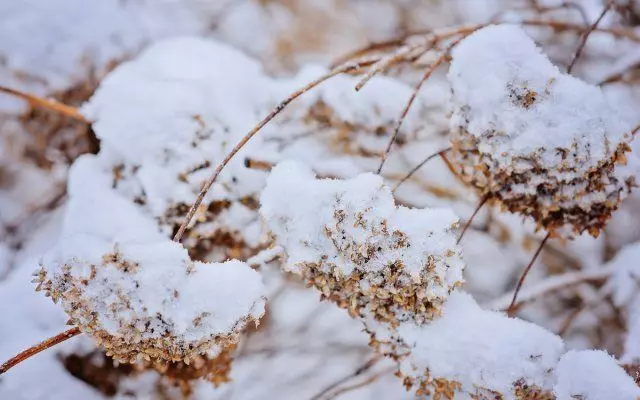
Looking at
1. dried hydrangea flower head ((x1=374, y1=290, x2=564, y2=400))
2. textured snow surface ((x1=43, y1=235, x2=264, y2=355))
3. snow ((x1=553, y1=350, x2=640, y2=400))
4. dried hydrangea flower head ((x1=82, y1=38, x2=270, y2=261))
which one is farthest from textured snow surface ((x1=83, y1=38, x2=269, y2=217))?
snow ((x1=553, y1=350, x2=640, y2=400))

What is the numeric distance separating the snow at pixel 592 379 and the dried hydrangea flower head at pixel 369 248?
0.21 m

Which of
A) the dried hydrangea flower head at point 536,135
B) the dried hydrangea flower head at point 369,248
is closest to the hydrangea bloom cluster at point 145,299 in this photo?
the dried hydrangea flower head at point 369,248

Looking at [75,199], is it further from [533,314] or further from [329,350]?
[533,314]

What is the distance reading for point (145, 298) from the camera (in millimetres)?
688

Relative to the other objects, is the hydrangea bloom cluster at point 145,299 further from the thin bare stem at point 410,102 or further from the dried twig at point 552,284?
the dried twig at point 552,284

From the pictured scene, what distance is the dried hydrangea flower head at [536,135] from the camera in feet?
2.49

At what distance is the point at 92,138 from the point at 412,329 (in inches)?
36.6

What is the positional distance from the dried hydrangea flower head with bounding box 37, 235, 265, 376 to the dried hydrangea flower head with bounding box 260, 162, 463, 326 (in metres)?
0.13

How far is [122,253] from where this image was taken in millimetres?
702

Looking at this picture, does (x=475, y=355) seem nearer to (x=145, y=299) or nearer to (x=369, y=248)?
(x=369, y=248)

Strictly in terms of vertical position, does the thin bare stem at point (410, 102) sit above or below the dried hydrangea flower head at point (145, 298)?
above

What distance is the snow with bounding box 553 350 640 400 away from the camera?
0.70 metres

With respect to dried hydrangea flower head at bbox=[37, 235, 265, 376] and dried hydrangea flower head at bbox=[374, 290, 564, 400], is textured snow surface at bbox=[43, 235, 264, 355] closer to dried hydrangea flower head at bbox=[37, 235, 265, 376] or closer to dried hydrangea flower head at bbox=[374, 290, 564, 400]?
dried hydrangea flower head at bbox=[37, 235, 265, 376]

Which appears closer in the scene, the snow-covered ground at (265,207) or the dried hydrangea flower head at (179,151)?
the snow-covered ground at (265,207)
